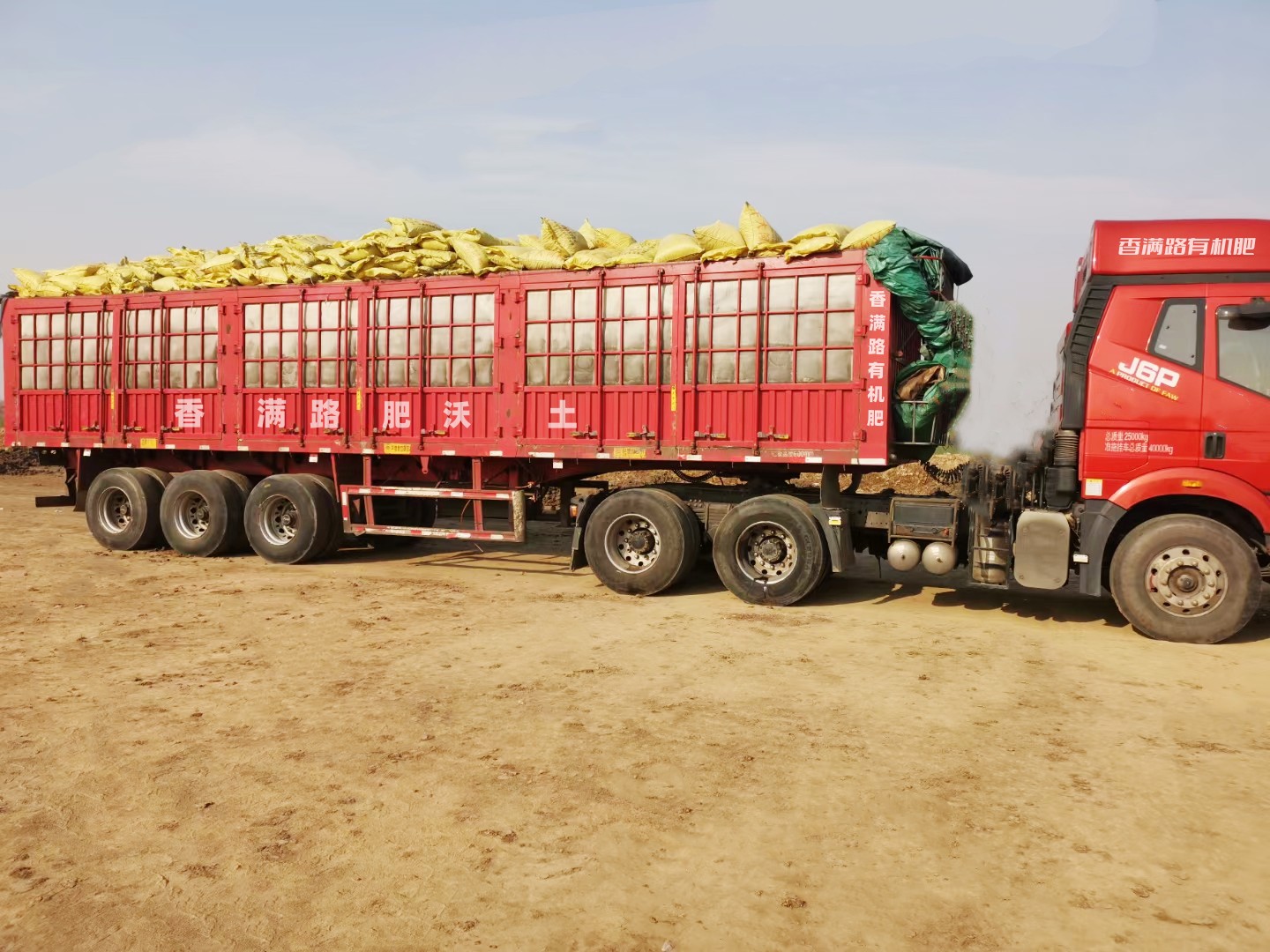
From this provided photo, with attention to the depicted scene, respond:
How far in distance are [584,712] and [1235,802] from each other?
341 cm

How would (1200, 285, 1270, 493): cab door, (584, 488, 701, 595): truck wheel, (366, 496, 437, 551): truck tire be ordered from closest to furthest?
(1200, 285, 1270, 493): cab door → (584, 488, 701, 595): truck wheel → (366, 496, 437, 551): truck tire

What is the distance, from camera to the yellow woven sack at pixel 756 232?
9242 mm

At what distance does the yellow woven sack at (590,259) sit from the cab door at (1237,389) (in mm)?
5514

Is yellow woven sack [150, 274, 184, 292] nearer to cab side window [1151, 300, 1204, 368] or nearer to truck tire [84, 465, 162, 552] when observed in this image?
truck tire [84, 465, 162, 552]

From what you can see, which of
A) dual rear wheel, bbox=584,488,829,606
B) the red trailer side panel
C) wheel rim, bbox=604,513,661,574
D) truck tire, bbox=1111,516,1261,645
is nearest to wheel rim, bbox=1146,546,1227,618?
truck tire, bbox=1111,516,1261,645

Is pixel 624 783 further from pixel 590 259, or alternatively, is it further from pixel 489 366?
pixel 489 366

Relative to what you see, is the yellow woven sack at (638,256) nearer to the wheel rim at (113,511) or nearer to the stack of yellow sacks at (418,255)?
the stack of yellow sacks at (418,255)

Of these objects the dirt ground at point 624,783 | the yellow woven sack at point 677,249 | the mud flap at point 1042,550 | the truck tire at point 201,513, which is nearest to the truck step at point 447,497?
the truck tire at point 201,513

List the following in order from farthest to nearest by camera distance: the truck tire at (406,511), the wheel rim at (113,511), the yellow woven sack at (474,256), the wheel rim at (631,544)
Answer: the wheel rim at (113,511), the truck tire at (406,511), the yellow woven sack at (474,256), the wheel rim at (631,544)

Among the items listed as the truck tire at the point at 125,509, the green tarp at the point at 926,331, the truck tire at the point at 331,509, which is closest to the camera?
the green tarp at the point at 926,331

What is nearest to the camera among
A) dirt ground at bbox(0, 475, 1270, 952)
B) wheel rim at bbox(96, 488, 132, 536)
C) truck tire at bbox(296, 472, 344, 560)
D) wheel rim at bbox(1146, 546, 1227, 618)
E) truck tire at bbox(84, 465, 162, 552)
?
dirt ground at bbox(0, 475, 1270, 952)

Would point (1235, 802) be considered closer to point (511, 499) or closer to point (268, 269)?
point (511, 499)

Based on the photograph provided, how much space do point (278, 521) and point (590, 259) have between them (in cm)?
524

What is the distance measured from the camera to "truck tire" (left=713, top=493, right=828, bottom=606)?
898 centimetres
